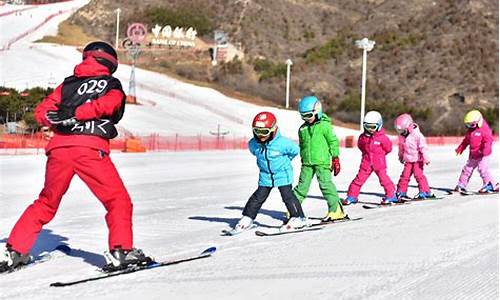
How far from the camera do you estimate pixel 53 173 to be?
6543 mm

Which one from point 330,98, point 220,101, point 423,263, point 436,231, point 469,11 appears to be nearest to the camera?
point 423,263

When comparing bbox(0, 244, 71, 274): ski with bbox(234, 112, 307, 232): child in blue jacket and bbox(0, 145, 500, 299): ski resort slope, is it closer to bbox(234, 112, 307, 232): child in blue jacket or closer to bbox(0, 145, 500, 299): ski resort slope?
bbox(0, 145, 500, 299): ski resort slope

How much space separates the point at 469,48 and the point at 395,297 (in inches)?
3246

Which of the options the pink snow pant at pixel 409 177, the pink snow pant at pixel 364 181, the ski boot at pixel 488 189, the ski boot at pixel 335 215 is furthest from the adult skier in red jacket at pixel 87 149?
the ski boot at pixel 488 189

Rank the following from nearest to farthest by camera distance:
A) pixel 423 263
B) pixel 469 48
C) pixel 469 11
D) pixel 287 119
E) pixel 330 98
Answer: pixel 423 263 → pixel 287 119 → pixel 330 98 → pixel 469 48 → pixel 469 11

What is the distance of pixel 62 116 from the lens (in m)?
6.45

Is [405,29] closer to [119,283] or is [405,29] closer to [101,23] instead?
[101,23]

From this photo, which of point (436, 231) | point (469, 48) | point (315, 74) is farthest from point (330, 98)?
point (436, 231)

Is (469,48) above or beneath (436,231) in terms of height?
above

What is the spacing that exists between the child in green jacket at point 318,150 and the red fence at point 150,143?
1803cm

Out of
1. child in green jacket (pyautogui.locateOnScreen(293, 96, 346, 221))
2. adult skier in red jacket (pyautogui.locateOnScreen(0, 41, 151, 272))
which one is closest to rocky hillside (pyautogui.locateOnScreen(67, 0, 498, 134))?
child in green jacket (pyautogui.locateOnScreen(293, 96, 346, 221))

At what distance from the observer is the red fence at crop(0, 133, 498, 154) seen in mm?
27719

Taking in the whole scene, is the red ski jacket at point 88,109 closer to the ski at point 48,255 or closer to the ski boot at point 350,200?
the ski at point 48,255

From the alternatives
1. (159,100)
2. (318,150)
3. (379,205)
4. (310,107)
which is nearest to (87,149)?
(310,107)
